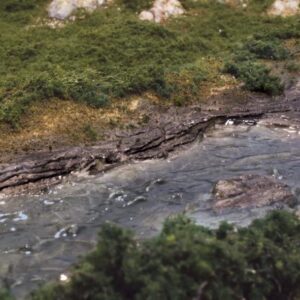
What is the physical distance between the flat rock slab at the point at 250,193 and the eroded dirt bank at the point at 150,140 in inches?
158

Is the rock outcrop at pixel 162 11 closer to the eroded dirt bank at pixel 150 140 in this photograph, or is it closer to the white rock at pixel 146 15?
the white rock at pixel 146 15

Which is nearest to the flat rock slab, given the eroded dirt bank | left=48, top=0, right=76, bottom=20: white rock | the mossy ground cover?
the eroded dirt bank

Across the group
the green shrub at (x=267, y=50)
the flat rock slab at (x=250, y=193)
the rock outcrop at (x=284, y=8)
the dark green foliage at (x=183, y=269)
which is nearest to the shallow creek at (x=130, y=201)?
the flat rock slab at (x=250, y=193)

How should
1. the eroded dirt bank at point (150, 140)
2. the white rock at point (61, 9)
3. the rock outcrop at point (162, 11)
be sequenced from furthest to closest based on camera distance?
the rock outcrop at point (162, 11) < the white rock at point (61, 9) < the eroded dirt bank at point (150, 140)

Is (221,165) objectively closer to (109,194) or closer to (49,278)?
(109,194)

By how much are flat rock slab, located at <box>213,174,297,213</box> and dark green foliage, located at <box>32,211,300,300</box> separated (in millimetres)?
5597

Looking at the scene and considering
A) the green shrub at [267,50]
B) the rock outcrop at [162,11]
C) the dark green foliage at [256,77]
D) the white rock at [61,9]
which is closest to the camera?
the dark green foliage at [256,77]

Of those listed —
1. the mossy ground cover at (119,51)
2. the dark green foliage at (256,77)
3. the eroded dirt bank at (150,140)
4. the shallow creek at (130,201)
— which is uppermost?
the mossy ground cover at (119,51)

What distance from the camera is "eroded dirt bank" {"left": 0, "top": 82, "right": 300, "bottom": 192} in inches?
820

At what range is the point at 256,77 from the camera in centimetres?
2789

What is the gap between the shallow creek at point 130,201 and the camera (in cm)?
1648

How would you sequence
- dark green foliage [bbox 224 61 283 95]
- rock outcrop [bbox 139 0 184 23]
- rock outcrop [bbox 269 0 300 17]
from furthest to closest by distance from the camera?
rock outcrop [bbox 269 0 300 17]
rock outcrop [bbox 139 0 184 23]
dark green foliage [bbox 224 61 283 95]

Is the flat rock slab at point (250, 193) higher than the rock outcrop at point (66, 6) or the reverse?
the reverse

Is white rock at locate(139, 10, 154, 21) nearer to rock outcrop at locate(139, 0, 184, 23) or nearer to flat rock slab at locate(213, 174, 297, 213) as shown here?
rock outcrop at locate(139, 0, 184, 23)
